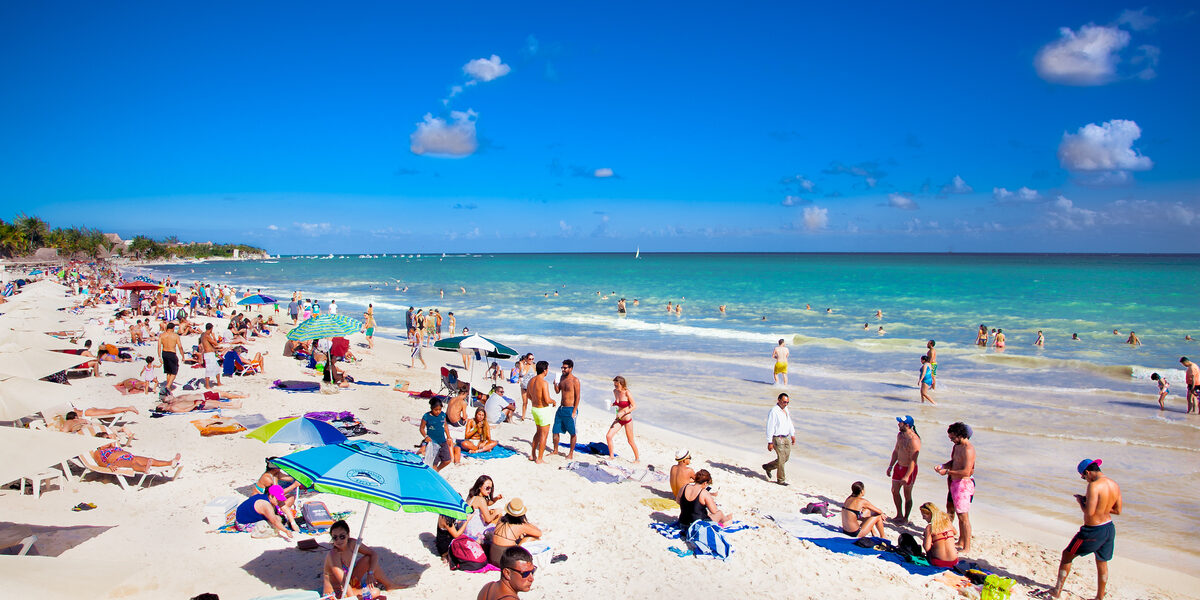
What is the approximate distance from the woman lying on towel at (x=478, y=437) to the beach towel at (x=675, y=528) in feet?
11.7

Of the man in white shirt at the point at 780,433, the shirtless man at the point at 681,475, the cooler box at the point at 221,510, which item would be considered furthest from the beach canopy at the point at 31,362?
the man in white shirt at the point at 780,433

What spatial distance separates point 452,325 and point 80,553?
2008 centimetres

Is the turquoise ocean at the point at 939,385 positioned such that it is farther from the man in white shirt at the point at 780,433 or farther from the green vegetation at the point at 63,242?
the green vegetation at the point at 63,242

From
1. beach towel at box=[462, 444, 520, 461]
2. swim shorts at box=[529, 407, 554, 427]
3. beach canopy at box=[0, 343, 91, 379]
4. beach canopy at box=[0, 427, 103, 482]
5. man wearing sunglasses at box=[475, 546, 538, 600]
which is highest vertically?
beach canopy at box=[0, 427, 103, 482]

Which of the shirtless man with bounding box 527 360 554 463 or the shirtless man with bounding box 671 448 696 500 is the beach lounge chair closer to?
the shirtless man with bounding box 527 360 554 463

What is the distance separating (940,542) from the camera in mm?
6871

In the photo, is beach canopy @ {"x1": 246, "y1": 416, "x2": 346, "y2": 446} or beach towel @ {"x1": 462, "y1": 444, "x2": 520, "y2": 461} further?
beach towel @ {"x1": 462, "y1": 444, "x2": 520, "y2": 461}

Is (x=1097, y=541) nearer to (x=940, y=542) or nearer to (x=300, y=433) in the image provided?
(x=940, y=542)

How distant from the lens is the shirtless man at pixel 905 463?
7.85 metres

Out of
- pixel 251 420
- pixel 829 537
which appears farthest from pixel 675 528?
pixel 251 420

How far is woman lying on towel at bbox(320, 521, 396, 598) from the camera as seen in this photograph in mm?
5590

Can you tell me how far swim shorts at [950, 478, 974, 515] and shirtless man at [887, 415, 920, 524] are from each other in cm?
61

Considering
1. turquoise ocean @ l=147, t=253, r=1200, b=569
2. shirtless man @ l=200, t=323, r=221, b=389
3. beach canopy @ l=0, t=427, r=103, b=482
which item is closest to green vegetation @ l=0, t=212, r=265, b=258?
turquoise ocean @ l=147, t=253, r=1200, b=569

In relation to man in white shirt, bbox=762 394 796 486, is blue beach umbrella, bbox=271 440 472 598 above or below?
above
